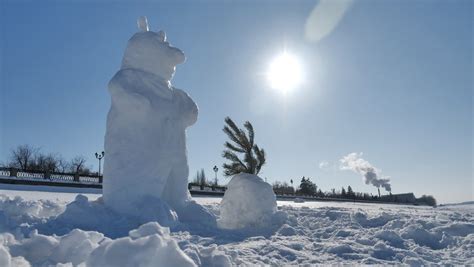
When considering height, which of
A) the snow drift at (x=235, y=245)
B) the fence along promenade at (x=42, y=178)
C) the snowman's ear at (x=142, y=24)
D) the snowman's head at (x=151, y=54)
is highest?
the snowman's ear at (x=142, y=24)

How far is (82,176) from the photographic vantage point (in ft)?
84.4

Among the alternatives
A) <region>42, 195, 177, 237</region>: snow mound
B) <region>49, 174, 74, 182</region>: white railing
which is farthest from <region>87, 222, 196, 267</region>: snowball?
<region>49, 174, 74, 182</region>: white railing

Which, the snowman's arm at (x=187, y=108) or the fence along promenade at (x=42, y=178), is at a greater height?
the snowman's arm at (x=187, y=108)

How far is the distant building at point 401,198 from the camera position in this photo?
66875 mm

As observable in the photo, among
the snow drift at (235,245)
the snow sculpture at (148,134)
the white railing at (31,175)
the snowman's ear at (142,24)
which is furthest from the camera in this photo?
the white railing at (31,175)

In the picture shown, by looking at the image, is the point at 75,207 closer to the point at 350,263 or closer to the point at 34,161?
the point at 350,263

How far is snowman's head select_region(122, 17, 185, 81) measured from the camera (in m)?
9.40

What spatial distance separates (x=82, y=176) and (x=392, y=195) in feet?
192

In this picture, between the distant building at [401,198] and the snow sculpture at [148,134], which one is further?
the distant building at [401,198]

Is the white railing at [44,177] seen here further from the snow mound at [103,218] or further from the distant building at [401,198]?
the distant building at [401,198]

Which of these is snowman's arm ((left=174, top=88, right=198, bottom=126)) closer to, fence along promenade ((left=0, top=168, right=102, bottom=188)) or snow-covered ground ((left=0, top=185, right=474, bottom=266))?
snow-covered ground ((left=0, top=185, right=474, bottom=266))

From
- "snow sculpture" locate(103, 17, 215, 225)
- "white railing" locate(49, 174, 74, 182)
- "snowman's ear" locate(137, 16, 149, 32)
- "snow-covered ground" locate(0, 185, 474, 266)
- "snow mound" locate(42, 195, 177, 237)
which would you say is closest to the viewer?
"snow-covered ground" locate(0, 185, 474, 266)

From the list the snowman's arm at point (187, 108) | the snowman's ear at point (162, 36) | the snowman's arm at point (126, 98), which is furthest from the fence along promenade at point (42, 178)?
the snowman's ear at point (162, 36)

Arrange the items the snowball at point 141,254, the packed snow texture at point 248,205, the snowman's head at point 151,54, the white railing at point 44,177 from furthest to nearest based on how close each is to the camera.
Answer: the white railing at point 44,177, the snowman's head at point 151,54, the packed snow texture at point 248,205, the snowball at point 141,254
